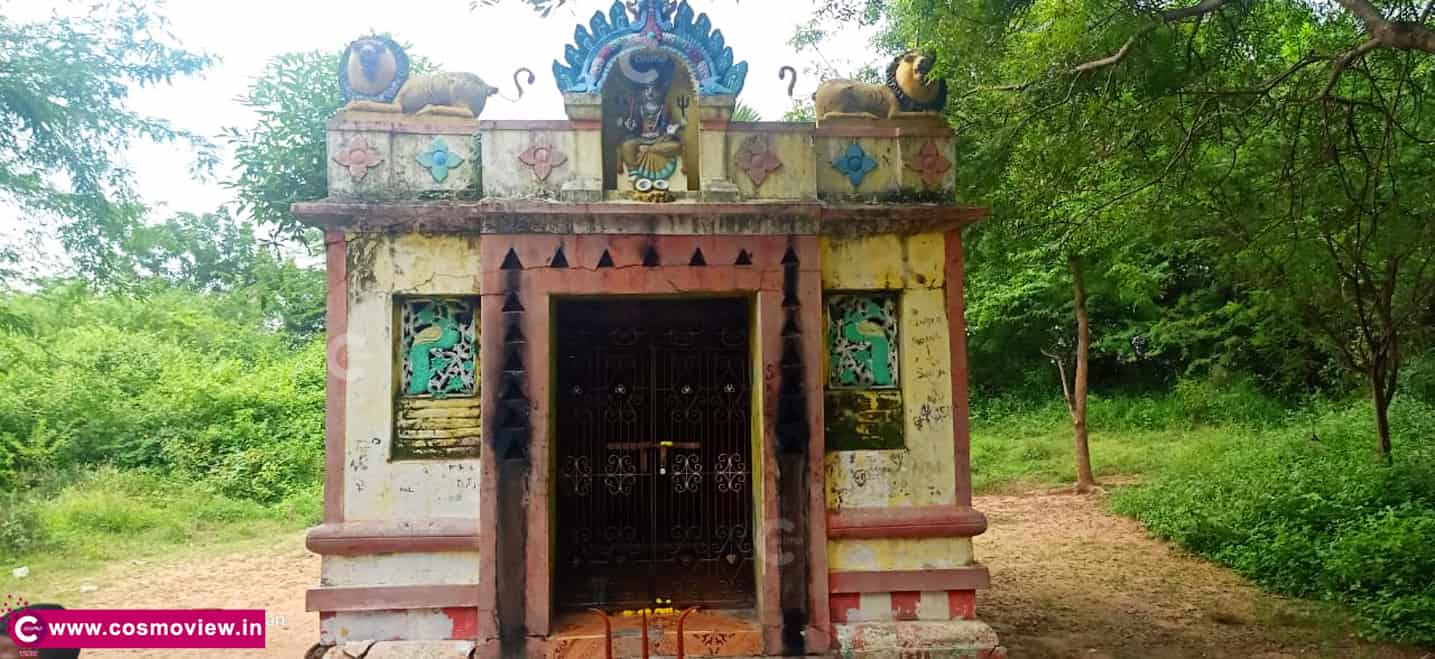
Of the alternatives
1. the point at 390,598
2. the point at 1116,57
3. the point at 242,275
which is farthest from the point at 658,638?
the point at 242,275

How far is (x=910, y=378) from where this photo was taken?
5.62 metres

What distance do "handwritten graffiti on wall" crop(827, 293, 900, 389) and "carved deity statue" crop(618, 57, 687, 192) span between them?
1353mm

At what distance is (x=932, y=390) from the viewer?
5.62 meters

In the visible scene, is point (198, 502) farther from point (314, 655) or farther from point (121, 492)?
point (314, 655)

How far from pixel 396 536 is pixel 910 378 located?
3.25 meters

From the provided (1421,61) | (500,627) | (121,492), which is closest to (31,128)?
(121,492)

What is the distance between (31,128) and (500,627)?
8242 millimetres

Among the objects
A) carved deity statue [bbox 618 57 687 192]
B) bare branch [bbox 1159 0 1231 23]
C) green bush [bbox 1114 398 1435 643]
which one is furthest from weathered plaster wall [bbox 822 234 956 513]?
green bush [bbox 1114 398 1435 643]

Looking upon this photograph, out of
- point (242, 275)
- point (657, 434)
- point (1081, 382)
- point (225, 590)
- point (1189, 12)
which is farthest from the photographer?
point (242, 275)

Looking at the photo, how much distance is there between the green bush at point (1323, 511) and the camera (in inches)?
288

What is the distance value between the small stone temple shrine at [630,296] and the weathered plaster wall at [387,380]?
0.01 m

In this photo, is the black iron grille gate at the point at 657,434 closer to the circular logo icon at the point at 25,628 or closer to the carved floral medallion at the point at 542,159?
the carved floral medallion at the point at 542,159

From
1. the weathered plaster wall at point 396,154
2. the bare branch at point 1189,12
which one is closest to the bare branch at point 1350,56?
the bare branch at point 1189,12

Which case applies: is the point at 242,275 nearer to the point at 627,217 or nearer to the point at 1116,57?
the point at 627,217
